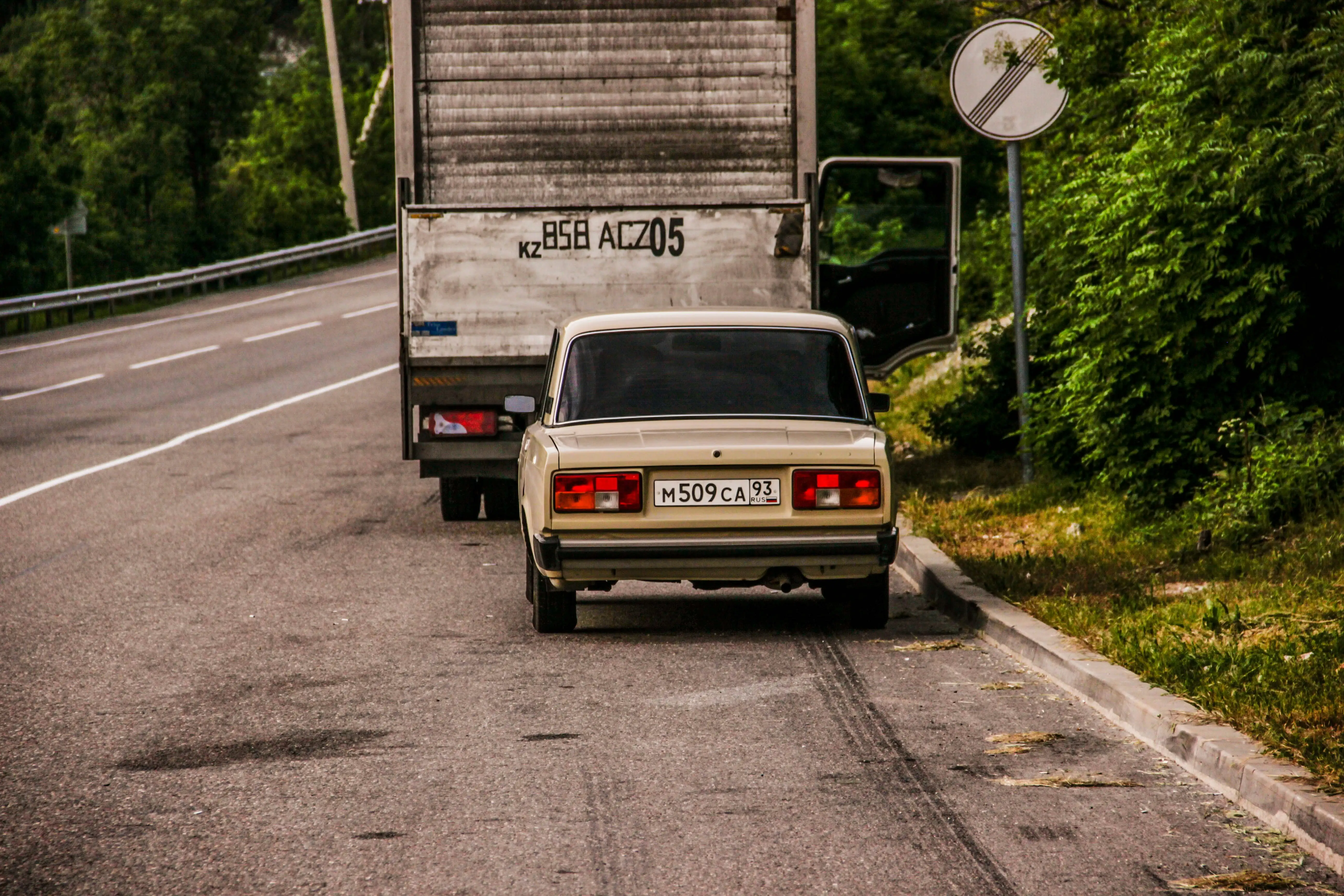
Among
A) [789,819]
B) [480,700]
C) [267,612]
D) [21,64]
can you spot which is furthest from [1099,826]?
[21,64]

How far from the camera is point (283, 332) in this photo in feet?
103

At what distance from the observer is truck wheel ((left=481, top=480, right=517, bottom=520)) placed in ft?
39.8

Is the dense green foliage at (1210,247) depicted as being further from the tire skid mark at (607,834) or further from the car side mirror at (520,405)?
the tire skid mark at (607,834)

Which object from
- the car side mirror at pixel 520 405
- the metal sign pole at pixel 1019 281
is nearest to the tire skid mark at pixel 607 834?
the car side mirror at pixel 520 405

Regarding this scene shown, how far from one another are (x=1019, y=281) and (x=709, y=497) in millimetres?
4252

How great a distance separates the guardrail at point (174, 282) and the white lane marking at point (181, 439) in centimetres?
608

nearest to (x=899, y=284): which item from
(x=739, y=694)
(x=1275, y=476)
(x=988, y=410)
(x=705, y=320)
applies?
(x=988, y=410)

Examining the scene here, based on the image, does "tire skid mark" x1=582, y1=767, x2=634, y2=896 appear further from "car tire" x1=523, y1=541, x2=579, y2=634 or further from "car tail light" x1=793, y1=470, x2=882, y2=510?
"car tire" x1=523, y1=541, x2=579, y2=634

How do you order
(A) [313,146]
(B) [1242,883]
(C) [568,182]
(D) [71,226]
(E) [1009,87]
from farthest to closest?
(A) [313,146], (D) [71,226], (C) [568,182], (E) [1009,87], (B) [1242,883]

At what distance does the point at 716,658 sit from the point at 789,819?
2.46 m

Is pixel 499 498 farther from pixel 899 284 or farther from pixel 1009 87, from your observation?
pixel 1009 87

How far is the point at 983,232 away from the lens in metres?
14.9

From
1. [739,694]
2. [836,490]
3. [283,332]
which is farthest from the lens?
[283,332]

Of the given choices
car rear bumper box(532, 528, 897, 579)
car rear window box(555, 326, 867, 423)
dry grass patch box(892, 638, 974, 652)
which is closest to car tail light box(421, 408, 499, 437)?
car rear window box(555, 326, 867, 423)
